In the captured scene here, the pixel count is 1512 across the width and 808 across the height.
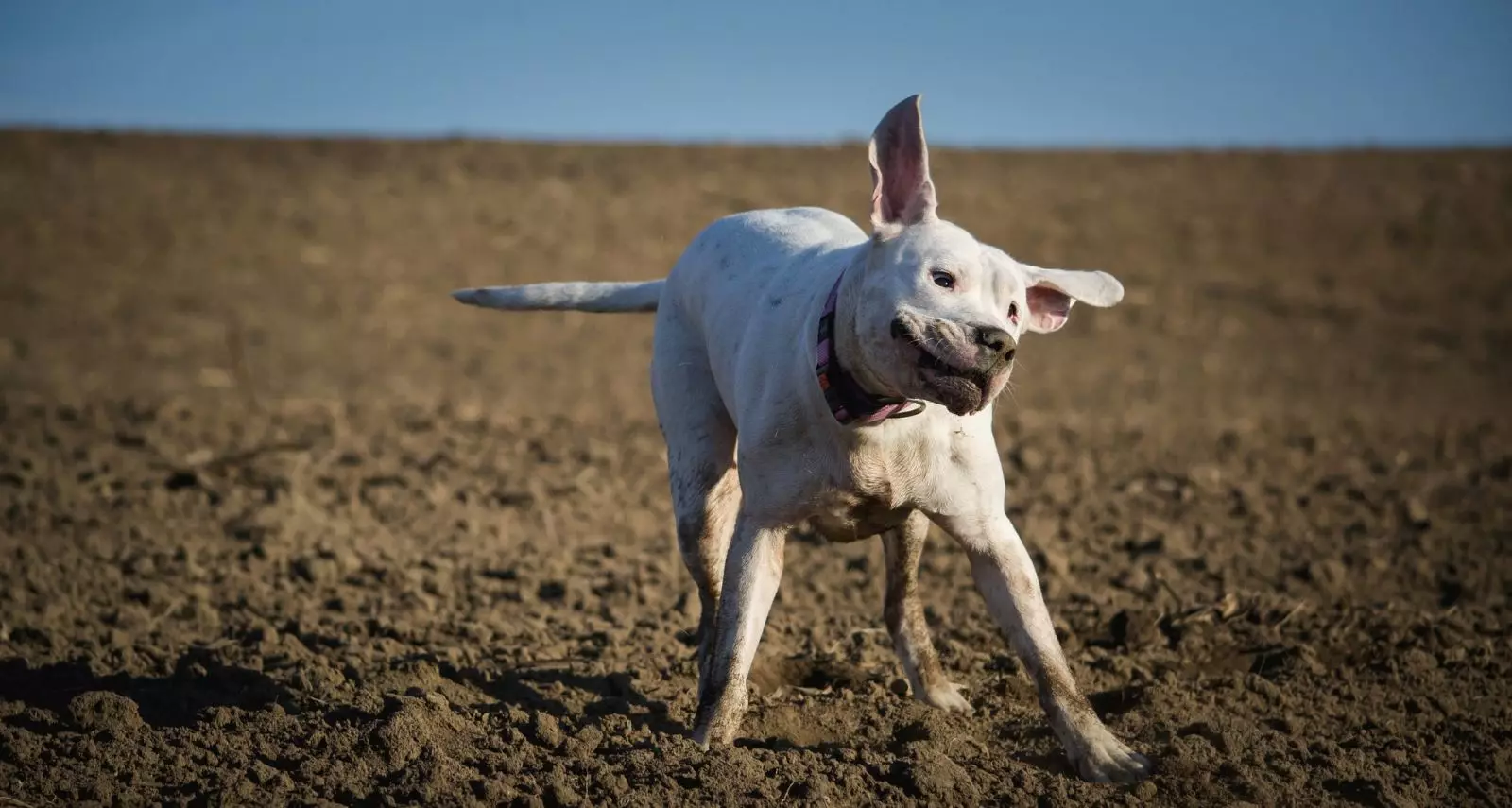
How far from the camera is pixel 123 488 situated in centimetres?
867

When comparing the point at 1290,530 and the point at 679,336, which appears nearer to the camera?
the point at 679,336

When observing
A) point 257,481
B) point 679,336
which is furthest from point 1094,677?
point 257,481

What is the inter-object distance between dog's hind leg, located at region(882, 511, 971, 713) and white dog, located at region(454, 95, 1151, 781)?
0.09 metres

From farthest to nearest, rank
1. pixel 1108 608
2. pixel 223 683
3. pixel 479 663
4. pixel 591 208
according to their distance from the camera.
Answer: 1. pixel 591 208
2. pixel 1108 608
3. pixel 479 663
4. pixel 223 683

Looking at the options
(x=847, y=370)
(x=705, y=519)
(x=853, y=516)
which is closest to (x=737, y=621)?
(x=853, y=516)

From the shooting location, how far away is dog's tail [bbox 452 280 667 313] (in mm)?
5867

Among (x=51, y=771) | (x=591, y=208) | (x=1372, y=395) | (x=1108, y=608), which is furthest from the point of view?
(x=591, y=208)

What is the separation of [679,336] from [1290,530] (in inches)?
184

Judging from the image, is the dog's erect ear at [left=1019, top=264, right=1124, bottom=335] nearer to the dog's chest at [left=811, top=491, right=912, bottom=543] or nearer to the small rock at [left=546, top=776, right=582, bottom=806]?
the dog's chest at [left=811, top=491, right=912, bottom=543]

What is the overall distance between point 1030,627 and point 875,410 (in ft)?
2.85

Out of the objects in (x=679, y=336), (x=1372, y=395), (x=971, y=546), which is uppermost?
(x=679, y=336)

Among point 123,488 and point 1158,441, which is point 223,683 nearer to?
point 123,488

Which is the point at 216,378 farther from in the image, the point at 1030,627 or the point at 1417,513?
the point at 1030,627

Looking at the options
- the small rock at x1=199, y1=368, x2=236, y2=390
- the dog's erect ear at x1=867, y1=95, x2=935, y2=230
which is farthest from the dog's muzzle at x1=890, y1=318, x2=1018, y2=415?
the small rock at x1=199, y1=368, x2=236, y2=390
